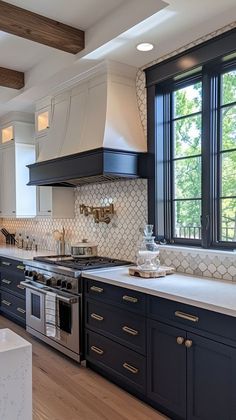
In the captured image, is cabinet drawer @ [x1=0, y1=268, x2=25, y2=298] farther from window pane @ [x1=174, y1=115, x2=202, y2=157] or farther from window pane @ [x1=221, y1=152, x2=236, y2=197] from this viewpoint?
window pane @ [x1=221, y1=152, x2=236, y2=197]

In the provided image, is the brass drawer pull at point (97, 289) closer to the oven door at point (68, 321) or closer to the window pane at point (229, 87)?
the oven door at point (68, 321)

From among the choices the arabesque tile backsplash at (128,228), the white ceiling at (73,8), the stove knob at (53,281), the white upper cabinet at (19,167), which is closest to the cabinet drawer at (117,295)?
the stove knob at (53,281)

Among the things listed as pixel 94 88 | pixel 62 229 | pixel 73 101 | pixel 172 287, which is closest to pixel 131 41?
pixel 94 88

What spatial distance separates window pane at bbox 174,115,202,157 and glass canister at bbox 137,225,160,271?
0.80 metres

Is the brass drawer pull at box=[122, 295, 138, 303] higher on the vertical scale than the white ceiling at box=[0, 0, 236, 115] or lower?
lower

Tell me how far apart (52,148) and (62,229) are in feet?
4.08

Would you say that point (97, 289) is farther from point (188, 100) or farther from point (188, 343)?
point (188, 100)

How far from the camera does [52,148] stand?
4.14 m

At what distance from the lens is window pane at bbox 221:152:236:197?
2.92 metres

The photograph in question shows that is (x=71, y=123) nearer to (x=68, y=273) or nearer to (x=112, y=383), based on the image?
(x=68, y=273)

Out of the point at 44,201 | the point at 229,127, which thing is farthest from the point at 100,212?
the point at 229,127

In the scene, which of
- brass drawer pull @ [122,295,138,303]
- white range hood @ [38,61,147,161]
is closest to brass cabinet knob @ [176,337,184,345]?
brass drawer pull @ [122,295,138,303]

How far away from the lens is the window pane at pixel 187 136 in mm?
3209

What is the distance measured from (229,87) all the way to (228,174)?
0.72m
